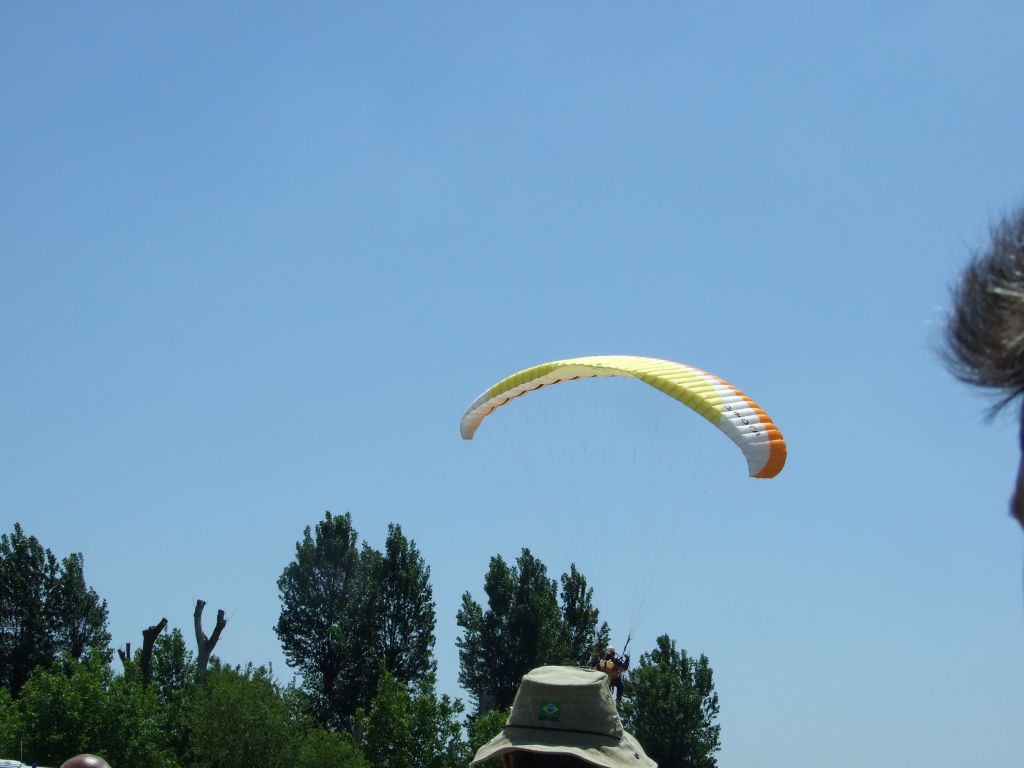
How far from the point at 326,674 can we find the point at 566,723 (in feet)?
169

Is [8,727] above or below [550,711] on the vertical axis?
above

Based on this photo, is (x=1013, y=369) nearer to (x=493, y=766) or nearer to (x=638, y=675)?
(x=493, y=766)

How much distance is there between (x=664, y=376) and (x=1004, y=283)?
53.3 feet

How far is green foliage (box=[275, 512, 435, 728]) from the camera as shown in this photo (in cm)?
5141

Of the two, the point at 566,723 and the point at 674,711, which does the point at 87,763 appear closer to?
the point at 566,723

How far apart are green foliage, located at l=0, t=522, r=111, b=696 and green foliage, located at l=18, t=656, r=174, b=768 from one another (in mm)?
6700

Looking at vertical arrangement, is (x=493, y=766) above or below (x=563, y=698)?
above

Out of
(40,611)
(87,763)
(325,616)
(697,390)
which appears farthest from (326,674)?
(87,763)

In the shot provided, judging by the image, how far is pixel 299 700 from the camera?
4681 centimetres

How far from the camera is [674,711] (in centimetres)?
5356

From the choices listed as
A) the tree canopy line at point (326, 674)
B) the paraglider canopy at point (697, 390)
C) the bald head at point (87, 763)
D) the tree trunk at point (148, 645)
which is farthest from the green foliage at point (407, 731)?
the bald head at point (87, 763)

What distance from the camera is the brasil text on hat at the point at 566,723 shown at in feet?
7.77

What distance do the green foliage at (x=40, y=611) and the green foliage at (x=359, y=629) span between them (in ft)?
25.0

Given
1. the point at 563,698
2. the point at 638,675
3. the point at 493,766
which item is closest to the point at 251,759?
the point at 493,766
